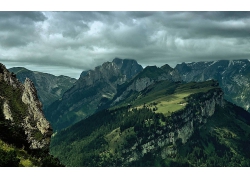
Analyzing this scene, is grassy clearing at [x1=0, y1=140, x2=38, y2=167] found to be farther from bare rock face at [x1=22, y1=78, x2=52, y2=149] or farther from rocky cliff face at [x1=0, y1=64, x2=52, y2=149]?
rocky cliff face at [x1=0, y1=64, x2=52, y2=149]

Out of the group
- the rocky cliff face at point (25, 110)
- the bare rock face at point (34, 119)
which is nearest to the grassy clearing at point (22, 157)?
the bare rock face at point (34, 119)

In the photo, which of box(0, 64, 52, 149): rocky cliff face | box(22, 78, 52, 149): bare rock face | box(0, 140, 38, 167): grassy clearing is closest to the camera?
box(0, 140, 38, 167): grassy clearing

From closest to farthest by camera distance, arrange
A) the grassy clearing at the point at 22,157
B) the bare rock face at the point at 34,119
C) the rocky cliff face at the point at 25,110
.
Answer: the grassy clearing at the point at 22,157 < the bare rock face at the point at 34,119 < the rocky cliff face at the point at 25,110

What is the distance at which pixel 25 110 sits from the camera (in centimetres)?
17038

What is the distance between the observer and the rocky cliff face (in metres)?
158

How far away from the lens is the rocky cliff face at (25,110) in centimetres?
15825

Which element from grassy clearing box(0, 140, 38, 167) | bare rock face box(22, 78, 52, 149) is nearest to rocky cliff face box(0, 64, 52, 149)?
bare rock face box(22, 78, 52, 149)

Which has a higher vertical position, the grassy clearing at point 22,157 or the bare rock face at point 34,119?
the bare rock face at point 34,119

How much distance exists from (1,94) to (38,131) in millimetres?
28327

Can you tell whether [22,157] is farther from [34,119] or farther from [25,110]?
[25,110]

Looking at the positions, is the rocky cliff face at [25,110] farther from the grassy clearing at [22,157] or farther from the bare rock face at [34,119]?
the grassy clearing at [22,157]

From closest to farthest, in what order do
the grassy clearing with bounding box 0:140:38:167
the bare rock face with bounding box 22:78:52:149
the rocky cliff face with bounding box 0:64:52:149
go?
the grassy clearing with bounding box 0:140:38:167 → the bare rock face with bounding box 22:78:52:149 → the rocky cliff face with bounding box 0:64:52:149

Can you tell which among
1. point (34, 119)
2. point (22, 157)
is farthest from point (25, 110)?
point (22, 157)
